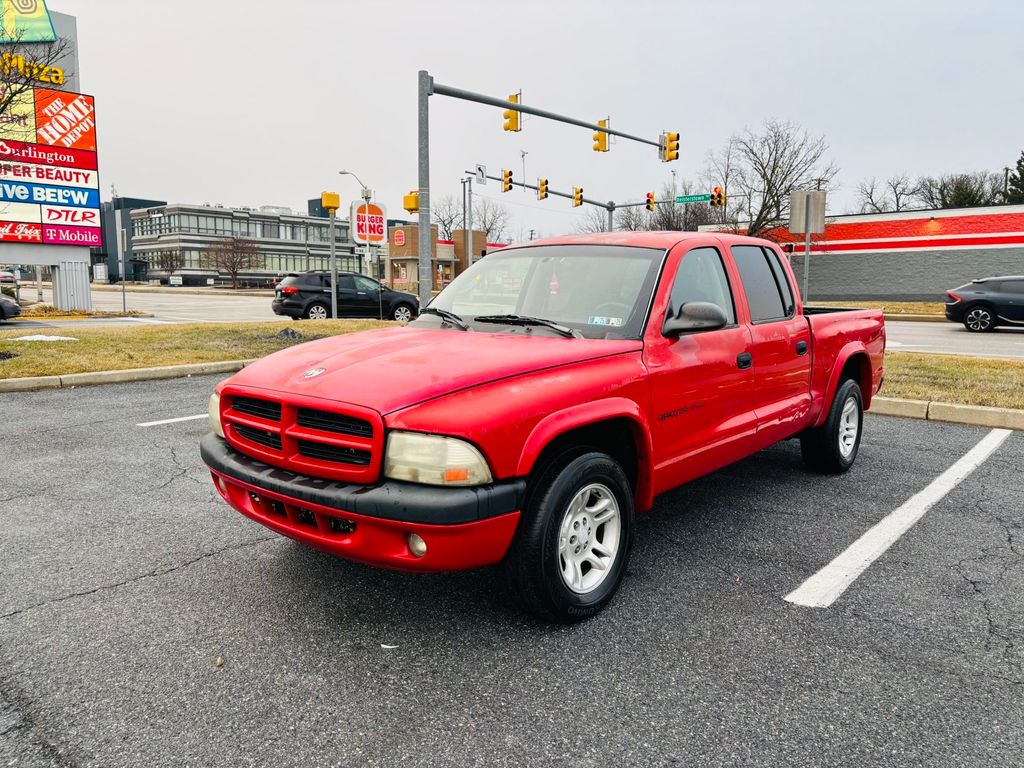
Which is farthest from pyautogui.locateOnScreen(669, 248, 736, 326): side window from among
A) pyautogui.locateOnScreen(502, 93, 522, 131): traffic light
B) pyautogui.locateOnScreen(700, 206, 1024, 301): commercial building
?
pyautogui.locateOnScreen(700, 206, 1024, 301): commercial building

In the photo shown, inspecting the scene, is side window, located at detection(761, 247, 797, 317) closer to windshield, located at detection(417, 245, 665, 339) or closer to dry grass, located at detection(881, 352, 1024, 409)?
windshield, located at detection(417, 245, 665, 339)

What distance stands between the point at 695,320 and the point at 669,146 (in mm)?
22396

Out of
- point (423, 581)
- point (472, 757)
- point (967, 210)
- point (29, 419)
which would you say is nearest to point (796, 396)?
point (423, 581)

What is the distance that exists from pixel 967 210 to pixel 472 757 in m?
40.6

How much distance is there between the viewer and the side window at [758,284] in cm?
455

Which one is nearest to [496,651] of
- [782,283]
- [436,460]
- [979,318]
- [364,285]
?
[436,460]

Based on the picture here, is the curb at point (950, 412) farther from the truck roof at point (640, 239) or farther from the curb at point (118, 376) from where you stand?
the curb at point (118, 376)

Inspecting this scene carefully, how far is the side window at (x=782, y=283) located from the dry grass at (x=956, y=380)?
3778 millimetres

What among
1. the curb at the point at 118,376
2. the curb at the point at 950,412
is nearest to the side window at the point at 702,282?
the curb at the point at 950,412

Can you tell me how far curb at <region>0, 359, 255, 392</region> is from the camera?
29.4 feet

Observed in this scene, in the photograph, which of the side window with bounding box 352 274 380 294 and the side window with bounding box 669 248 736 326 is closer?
the side window with bounding box 669 248 736 326

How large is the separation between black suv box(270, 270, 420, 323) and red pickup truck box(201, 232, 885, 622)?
18.6 meters

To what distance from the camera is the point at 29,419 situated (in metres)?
7.25

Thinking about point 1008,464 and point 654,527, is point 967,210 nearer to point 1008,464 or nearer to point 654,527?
point 1008,464
